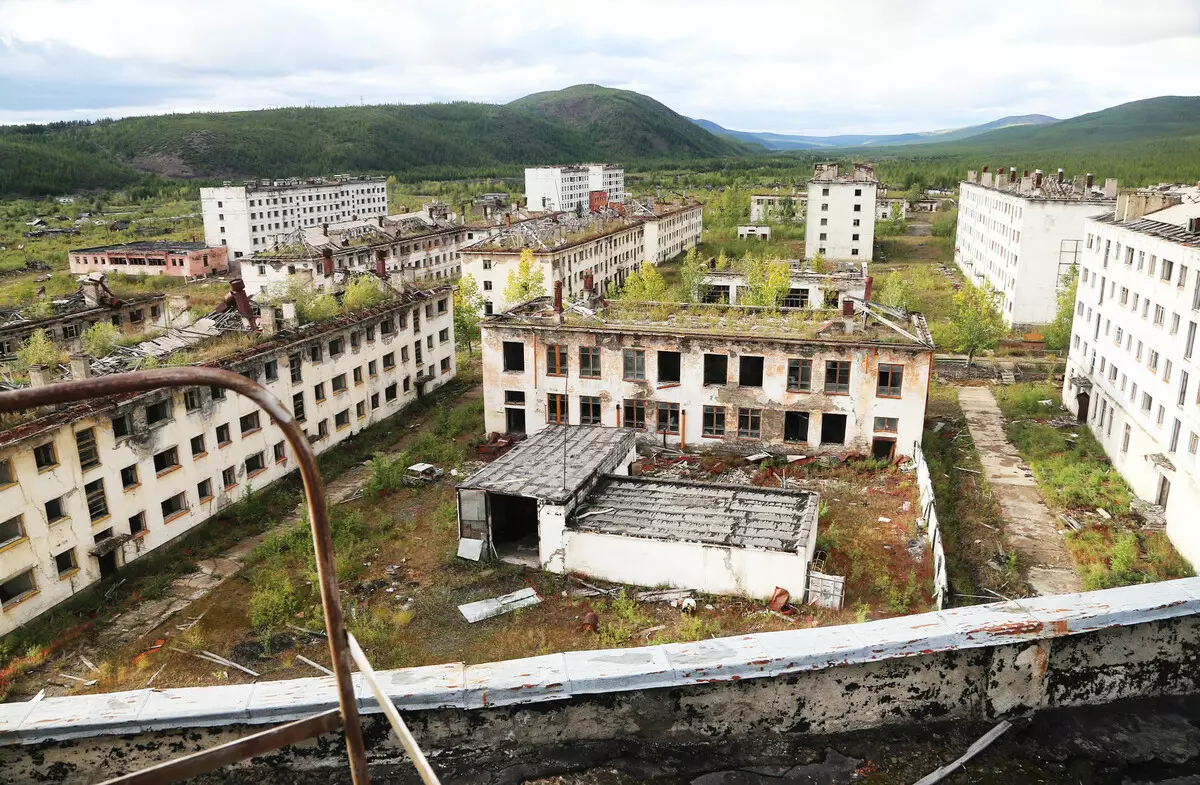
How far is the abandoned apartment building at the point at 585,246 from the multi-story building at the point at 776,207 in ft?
86.2

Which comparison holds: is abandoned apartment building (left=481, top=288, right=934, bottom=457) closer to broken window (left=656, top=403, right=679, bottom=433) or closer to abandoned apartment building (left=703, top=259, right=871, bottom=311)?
broken window (left=656, top=403, right=679, bottom=433)

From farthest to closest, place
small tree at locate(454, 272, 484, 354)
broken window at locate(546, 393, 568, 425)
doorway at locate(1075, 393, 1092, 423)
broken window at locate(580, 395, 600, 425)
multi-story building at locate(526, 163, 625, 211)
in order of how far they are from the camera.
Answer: multi-story building at locate(526, 163, 625, 211), small tree at locate(454, 272, 484, 354), doorway at locate(1075, 393, 1092, 423), broken window at locate(546, 393, 568, 425), broken window at locate(580, 395, 600, 425)

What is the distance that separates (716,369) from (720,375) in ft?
1.00

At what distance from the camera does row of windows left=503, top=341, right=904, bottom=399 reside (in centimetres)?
3114

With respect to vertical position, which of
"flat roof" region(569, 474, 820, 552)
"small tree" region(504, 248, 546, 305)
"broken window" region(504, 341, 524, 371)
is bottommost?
"flat roof" region(569, 474, 820, 552)

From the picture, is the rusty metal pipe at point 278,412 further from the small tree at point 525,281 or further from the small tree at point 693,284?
the small tree at point 693,284

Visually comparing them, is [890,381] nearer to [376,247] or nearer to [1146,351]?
[1146,351]

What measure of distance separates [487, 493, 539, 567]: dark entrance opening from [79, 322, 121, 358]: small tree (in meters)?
15.8

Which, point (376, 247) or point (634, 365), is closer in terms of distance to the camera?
point (634, 365)

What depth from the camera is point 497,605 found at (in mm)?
21750

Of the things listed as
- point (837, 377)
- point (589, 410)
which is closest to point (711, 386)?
point (837, 377)

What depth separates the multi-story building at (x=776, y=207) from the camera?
388ft

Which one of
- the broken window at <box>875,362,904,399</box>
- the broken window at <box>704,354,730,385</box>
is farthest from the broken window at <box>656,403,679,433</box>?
the broken window at <box>875,362,904,399</box>

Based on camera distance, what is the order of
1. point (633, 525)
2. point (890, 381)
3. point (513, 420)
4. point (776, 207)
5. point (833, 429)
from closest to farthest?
point (633, 525) < point (890, 381) < point (833, 429) < point (513, 420) < point (776, 207)
